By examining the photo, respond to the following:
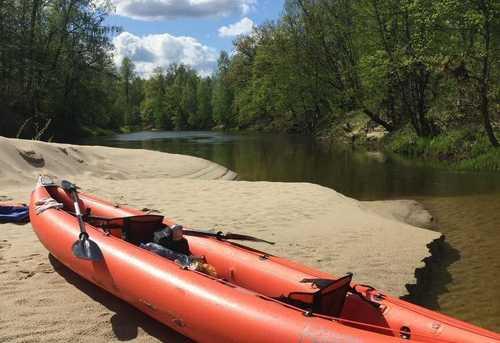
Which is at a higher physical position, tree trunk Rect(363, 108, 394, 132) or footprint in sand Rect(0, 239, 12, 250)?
tree trunk Rect(363, 108, 394, 132)

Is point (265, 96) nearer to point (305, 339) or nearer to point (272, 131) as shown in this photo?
point (272, 131)

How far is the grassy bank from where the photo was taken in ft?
53.8

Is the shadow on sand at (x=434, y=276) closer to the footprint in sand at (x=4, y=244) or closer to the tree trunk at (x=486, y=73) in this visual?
the footprint in sand at (x=4, y=244)

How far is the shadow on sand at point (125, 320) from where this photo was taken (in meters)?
A: 4.25

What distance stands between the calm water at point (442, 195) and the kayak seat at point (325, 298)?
1.96m

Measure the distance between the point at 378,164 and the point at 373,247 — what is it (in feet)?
41.8

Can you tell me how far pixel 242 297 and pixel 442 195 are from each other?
962cm

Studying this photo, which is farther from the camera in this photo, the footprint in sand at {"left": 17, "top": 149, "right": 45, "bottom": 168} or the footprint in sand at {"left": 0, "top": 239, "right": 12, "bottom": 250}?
the footprint in sand at {"left": 17, "top": 149, "right": 45, "bottom": 168}

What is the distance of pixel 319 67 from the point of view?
3453cm

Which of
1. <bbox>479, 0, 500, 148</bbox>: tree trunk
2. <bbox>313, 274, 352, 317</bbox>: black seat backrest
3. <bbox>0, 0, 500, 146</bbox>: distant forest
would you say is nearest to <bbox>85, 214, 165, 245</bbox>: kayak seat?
<bbox>313, 274, 352, 317</bbox>: black seat backrest

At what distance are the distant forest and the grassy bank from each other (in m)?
0.51

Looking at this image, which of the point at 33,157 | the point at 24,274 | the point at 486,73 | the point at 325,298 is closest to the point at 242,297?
the point at 325,298

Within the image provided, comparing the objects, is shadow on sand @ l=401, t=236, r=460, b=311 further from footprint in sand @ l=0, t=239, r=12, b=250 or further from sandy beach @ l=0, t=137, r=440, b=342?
footprint in sand @ l=0, t=239, r=12, b=250

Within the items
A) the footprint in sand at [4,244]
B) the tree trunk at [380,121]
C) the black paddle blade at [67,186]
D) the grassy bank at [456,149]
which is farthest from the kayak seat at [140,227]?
the tree trunk at [380,121]
